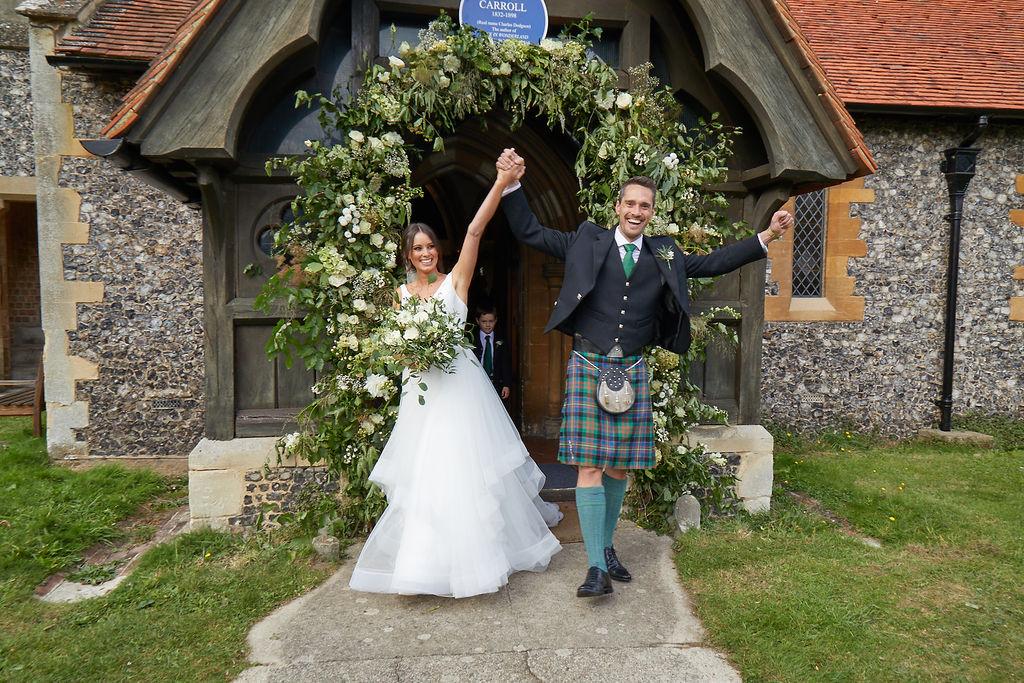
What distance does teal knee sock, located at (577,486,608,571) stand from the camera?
11.1 feet

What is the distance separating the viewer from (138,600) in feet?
11.6

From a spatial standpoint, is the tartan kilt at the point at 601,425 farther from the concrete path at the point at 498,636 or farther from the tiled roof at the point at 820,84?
the tiled roof at the point at 820,84

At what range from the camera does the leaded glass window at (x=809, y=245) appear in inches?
326

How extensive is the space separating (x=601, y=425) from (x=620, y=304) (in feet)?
2.06

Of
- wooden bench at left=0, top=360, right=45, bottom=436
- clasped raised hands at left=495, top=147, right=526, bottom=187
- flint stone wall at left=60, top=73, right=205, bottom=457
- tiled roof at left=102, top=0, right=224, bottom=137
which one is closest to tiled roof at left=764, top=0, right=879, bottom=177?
clasped raised hands at left=495, top=147, right=526, bottom=187

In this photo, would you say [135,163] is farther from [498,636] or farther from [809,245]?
[809,245]

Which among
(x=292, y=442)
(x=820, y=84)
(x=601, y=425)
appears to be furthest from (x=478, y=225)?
(x=820, y=84)

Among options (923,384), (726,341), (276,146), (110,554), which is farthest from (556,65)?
(923,384)

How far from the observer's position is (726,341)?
188 inches

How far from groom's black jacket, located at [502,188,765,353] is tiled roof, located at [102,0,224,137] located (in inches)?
78.3

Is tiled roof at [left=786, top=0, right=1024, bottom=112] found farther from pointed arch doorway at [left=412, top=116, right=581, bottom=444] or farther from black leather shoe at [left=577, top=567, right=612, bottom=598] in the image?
black leather shoe at [left=577, top=567, right=612, bottom=598]

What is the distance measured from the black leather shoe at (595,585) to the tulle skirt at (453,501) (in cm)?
41

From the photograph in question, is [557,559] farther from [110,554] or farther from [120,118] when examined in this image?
[120,118]

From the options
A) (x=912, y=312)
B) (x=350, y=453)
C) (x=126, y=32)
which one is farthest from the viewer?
(x=912, y=312)
